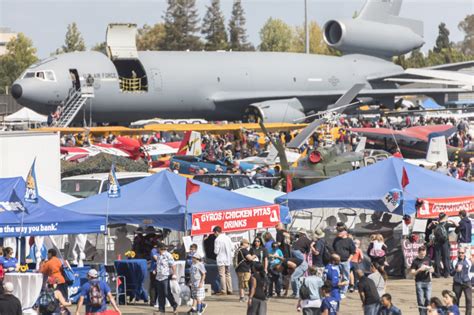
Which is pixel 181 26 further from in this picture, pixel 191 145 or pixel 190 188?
pixel 190 188

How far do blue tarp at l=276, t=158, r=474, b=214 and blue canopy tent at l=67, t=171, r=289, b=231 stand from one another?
6.73 ft

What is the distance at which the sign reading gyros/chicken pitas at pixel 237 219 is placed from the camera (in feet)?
68.0

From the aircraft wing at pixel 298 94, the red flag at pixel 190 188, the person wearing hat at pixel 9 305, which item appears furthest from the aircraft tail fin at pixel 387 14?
the person wearing hat at pixel 9 305

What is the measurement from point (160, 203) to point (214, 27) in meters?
112

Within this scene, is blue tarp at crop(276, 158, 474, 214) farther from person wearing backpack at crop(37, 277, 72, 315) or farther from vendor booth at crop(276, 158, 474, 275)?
person wearing backpack at crop(37, 277, 72, 315)

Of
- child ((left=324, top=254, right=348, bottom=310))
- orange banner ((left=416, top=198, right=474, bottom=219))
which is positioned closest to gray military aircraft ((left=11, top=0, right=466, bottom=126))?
orange banner ((left=416, top=198, right=474, bottom=219))

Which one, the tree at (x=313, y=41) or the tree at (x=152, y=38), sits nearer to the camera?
the tree at (x=152, y=38)

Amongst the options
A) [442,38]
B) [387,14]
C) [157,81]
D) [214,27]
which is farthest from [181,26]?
[157,81]

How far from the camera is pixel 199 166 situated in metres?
38.2

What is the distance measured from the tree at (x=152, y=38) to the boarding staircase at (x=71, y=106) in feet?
262

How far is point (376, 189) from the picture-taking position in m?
23.6

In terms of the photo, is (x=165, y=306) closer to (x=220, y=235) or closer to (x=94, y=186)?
(x=220, y=235)

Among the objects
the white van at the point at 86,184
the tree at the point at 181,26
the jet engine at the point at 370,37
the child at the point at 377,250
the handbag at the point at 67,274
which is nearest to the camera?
the handbag at the point at 67,274

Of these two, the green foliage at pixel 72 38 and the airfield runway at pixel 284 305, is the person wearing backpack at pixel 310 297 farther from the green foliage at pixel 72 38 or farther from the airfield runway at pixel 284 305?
the green foliage at pixel 72 38
